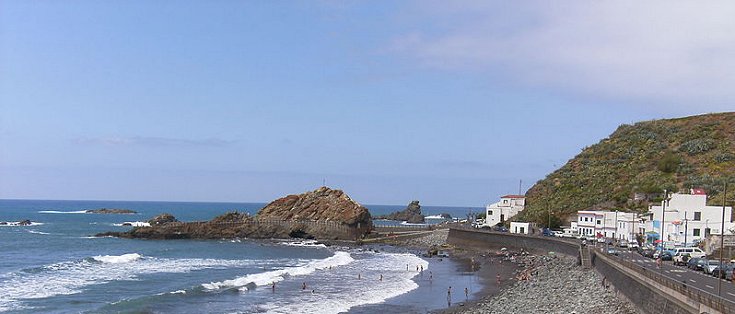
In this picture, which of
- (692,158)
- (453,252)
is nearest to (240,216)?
(453,252)

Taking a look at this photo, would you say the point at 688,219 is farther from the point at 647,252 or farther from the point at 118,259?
the point at 118,259

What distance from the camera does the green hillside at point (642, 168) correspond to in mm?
89312

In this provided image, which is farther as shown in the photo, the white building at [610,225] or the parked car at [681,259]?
the white building at [610,225]

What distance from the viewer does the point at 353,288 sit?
175 ft

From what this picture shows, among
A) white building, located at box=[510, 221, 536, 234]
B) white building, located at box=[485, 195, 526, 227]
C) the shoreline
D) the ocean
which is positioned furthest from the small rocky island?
the shoreline

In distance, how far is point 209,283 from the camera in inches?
2149

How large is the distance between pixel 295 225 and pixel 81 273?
49128mm

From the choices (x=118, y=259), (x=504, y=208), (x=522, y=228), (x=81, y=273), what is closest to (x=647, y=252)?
(x=522, y=228)

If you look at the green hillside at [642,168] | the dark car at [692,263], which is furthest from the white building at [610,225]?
the dark car at [692,263]

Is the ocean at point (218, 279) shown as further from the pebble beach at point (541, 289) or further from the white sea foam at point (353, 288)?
the pebble beach at point (541, 289)

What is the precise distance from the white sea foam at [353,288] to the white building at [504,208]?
31370mm

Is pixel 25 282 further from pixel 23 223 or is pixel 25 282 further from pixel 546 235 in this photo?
pixel 23 223

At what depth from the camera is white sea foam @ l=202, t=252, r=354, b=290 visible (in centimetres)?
5394

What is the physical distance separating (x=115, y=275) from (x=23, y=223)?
9900cm
